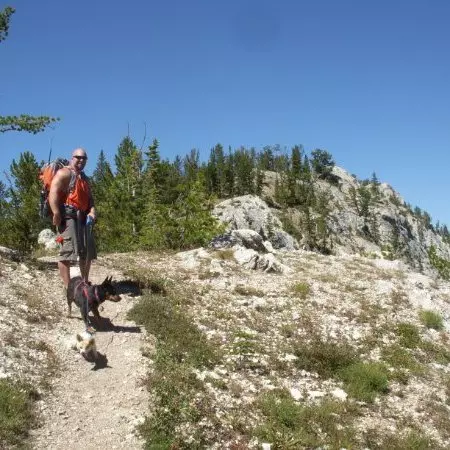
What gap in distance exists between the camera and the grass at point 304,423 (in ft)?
22.8

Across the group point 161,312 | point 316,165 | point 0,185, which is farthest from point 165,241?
point 316,165

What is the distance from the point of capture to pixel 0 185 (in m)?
49.6

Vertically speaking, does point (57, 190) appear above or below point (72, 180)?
below

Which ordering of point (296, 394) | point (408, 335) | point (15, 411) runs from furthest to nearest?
point (408, 335) → point (296, 394) → point (15, 411)

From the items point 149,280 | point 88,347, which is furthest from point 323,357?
point 149,280

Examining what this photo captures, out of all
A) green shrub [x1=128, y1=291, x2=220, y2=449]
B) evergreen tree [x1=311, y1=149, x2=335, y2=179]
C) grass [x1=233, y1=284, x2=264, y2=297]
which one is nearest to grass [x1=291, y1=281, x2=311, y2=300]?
grass [x1=233, y1=284, x2=264, y2=297]

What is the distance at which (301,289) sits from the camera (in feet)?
47.2

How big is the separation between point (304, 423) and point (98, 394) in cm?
344

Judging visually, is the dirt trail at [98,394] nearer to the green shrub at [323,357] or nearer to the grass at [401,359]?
the green shrub at [323,357]

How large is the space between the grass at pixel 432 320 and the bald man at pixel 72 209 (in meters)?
9.71

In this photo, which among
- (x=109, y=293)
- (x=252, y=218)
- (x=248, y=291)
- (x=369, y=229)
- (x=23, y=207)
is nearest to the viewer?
(x=109, y=293)

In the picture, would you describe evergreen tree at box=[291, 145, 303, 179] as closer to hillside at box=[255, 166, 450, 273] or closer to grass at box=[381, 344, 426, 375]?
hillside at box=[255, 166, 450, 273]

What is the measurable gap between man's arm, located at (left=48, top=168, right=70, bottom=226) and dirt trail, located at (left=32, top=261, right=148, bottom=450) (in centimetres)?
248

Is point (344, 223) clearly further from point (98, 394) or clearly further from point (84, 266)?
point (98, 394)
